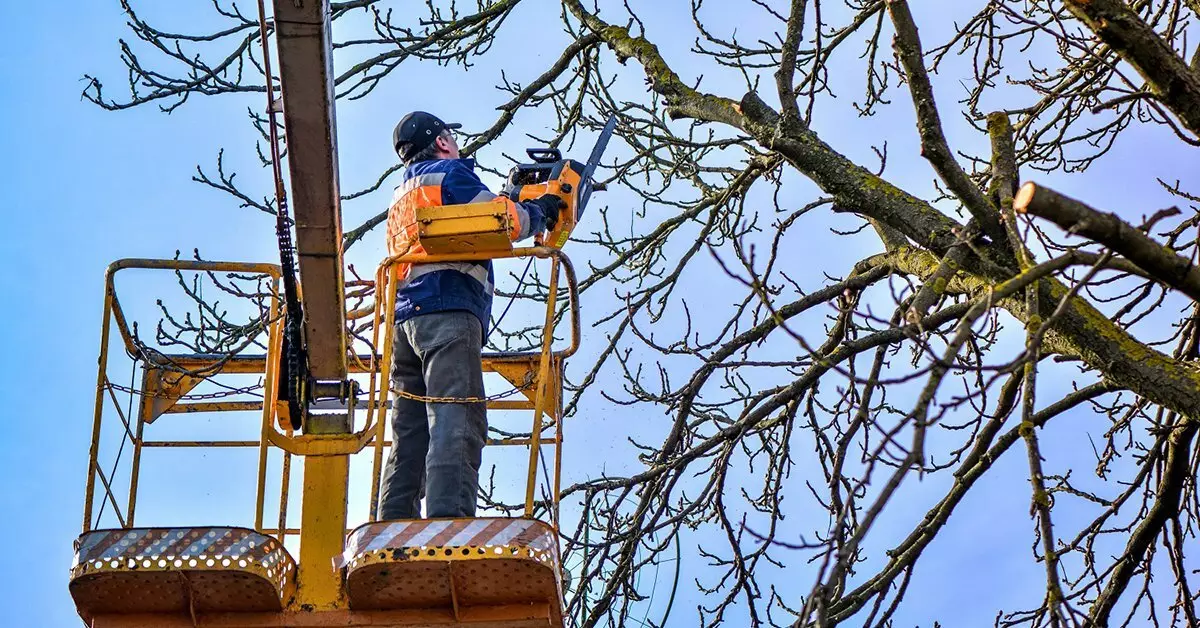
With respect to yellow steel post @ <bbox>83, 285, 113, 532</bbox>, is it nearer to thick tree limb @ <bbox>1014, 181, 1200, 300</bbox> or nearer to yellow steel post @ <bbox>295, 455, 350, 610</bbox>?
yellow steel post @ <bbox>295, 455, 350, 610</bbox>

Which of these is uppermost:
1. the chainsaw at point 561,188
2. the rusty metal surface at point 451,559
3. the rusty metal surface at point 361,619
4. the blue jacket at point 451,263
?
the chainsaw at point 561,188

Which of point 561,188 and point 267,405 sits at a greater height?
point 561,188

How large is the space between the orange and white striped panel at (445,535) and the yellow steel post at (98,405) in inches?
48.3

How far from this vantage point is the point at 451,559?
648cm

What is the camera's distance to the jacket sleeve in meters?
7.34

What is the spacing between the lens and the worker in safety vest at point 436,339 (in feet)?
23.3

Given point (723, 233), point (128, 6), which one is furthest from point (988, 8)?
point (128, 6)

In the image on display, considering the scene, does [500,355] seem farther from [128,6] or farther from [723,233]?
[128,6]

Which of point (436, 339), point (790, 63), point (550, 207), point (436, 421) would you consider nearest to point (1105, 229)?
point (790, 63)

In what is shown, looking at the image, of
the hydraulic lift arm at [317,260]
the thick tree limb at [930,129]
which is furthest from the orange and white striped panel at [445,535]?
the thick tree limb at [930,129]

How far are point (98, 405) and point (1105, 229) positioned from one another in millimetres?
4271

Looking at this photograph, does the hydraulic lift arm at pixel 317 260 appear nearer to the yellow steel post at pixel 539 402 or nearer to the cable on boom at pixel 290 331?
the cable on boom at pixel 290 331

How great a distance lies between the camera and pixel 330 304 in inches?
296

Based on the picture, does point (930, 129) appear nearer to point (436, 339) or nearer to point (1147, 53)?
point (1147, 53)
